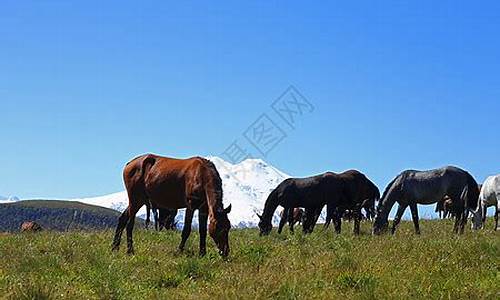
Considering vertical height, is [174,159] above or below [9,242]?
above

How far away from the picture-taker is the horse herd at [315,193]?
1378 cm

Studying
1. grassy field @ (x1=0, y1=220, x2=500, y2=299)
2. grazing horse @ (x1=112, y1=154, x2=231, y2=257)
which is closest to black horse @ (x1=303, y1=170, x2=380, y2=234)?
grazing horse @ (x1=112, y1=154, x2=231, y2=257)

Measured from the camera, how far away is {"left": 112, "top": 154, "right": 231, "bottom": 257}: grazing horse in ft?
40.1

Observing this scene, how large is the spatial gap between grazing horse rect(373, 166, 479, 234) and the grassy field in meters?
7.50

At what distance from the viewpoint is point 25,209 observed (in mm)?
152875

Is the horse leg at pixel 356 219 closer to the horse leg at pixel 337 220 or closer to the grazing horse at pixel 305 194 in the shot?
the horse leg at pixel 337 220

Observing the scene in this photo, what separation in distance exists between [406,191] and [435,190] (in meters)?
0.90

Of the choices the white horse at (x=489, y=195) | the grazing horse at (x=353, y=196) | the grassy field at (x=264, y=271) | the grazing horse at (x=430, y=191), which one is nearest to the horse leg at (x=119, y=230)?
the grassy field at (x=264, y=271)

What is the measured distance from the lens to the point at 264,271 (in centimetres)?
973

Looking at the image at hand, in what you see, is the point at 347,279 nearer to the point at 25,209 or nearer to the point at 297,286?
the point at 297,286

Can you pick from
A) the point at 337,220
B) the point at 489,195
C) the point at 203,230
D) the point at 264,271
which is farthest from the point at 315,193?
the point at 264,271

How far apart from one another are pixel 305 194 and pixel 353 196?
1.65 meters

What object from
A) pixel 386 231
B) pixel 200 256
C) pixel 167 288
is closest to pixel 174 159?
pixel 200 256

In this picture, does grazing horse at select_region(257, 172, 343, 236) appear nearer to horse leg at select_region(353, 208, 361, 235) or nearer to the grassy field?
horse leg at select_region(353, 208, 361, 235)
